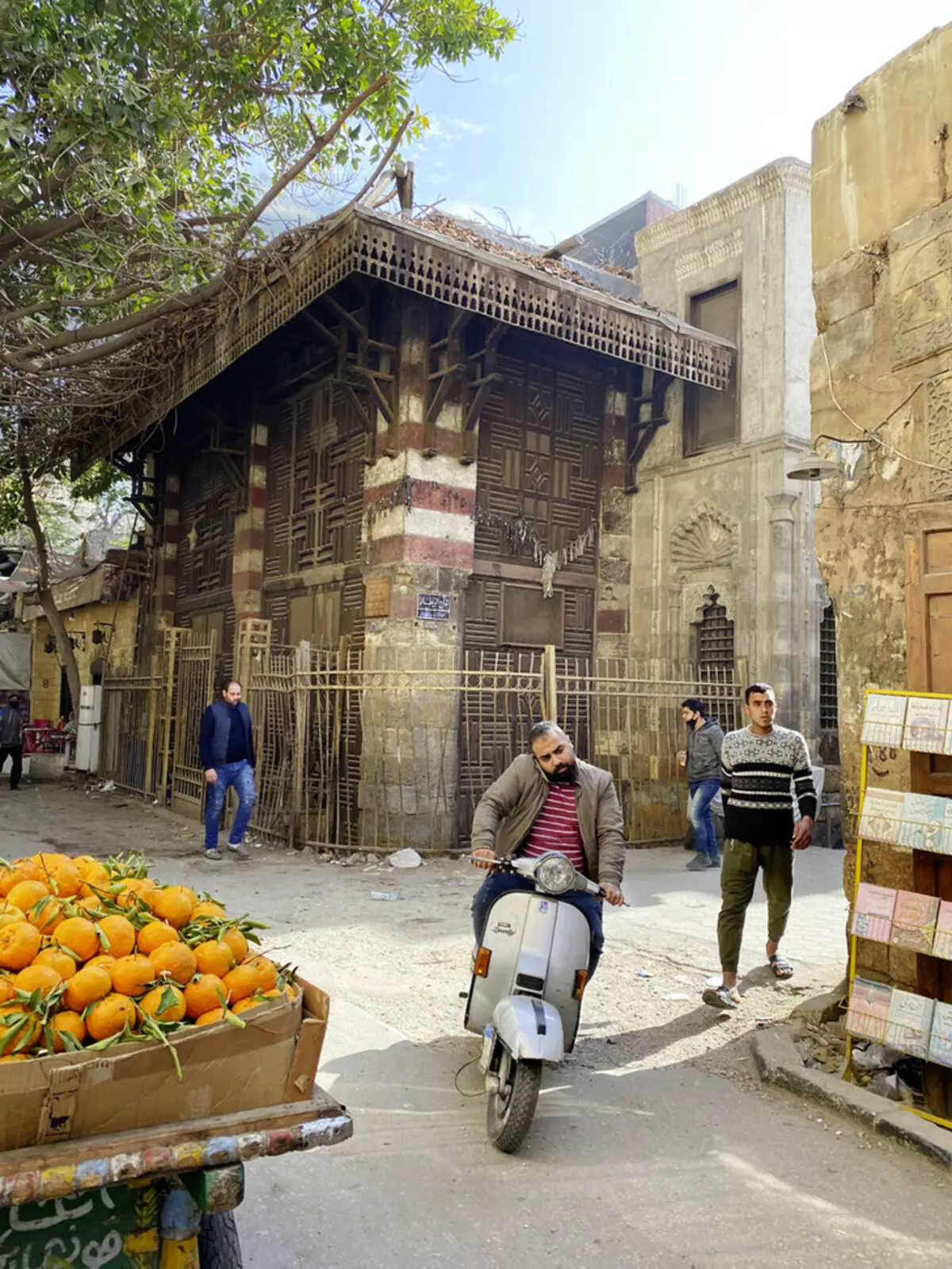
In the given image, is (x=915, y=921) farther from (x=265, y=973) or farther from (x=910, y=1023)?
(x=265, y=973)

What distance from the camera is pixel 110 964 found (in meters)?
2.09

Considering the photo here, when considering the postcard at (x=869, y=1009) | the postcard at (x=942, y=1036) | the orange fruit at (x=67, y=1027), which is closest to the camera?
the orange fruit at (x=67, y=1027)

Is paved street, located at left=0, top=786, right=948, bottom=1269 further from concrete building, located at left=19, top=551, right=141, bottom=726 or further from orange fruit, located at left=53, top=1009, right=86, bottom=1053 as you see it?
concrete building, located at left=19, top=551, right=141, bottom=726

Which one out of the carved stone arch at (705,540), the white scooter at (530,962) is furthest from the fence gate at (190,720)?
the white scooter at (530,962)

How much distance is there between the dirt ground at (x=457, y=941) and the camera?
4.69m

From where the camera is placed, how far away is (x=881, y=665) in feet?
14.8

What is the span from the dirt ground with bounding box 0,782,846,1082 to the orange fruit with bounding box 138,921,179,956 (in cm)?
257

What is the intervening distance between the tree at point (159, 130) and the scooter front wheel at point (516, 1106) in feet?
19.6

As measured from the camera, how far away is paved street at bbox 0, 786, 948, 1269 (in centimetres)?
276

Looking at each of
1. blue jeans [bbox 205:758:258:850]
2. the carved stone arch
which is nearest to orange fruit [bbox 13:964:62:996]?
blue jeans [bbox 205:758:258:850]

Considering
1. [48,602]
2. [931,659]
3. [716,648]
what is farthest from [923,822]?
[48,602]

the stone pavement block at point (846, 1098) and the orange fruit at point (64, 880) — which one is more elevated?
the orange fruit at point (64, 880)

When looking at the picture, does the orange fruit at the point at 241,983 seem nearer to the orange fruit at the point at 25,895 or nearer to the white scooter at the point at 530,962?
the orange fruit at the point at 25,895

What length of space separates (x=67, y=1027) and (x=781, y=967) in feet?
15.5
